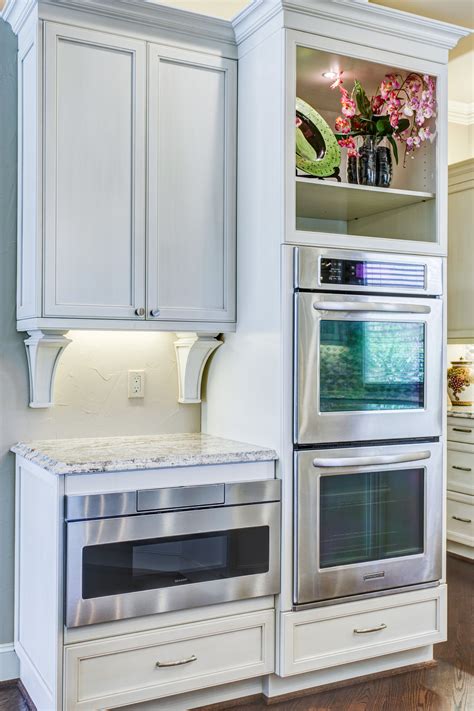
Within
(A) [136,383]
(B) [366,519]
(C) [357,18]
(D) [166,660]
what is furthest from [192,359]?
(C) [357,18]

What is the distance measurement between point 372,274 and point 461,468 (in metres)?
2.13

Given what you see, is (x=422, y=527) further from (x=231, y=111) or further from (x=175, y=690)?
(x=231, y=111)

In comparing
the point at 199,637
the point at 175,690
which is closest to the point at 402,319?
the point at 199,637

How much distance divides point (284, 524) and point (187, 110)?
1588mm

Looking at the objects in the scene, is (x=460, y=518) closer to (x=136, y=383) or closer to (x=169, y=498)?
(x=136, y=383)

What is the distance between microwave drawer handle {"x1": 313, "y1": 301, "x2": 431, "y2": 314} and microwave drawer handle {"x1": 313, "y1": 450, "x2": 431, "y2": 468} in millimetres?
545

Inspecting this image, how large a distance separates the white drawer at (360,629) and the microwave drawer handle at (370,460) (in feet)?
1.71

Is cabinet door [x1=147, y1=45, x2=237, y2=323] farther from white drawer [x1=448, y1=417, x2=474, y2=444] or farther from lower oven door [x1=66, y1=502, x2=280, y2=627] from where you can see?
white drawer [x1=448, y1=417, x2=474, y2=444]

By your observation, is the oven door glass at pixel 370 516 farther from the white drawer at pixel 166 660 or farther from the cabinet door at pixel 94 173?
the cabinet door at pixel 94 173

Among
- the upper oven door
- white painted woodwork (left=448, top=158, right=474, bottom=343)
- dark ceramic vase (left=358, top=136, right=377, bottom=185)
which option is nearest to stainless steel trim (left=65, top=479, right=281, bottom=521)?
the upper oven door

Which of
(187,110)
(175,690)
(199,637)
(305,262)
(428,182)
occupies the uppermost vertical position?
(187,110)

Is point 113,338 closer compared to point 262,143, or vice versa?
point 262,143

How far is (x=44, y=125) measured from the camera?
252 cm

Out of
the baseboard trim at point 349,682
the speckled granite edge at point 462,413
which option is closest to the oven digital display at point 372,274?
the baseboard trim at point 349,682
